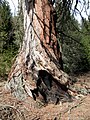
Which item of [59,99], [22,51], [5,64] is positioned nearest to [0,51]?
[5,64]

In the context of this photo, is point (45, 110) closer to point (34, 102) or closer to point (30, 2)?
point (34, 102)

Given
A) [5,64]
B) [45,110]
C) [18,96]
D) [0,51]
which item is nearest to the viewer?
[45,110]

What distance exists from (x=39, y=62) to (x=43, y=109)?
0.94 m

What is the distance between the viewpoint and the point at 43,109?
590 centimetres

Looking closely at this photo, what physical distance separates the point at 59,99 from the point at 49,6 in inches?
76.3

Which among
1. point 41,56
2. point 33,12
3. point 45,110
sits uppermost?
point 33,12

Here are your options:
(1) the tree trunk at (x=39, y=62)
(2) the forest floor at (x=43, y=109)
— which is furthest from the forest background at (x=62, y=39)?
(2) the forest floor at (x=43, y=109)

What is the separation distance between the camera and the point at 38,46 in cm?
635

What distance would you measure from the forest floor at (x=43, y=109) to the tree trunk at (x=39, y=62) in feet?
0.61

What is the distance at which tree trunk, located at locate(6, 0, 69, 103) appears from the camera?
617cm

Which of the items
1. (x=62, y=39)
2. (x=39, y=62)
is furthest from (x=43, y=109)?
(x=62, y=39)

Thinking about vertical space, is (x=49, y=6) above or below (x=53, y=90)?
above

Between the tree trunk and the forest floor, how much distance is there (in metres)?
0.19

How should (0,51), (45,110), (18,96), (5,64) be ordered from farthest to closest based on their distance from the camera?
(0,51) < (5,64) < (18,96) < (45,110)
